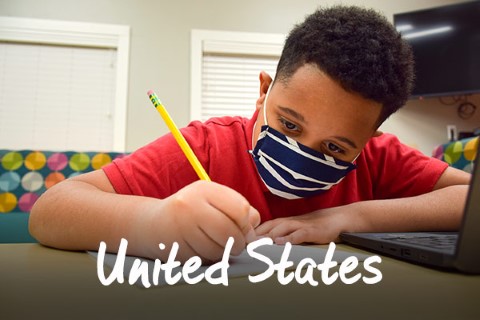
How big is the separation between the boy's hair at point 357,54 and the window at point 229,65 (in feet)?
7.06

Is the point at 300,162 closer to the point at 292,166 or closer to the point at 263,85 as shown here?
the point at 292,166

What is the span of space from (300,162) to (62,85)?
8.50 feet

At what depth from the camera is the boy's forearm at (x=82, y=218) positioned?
1.46 feet

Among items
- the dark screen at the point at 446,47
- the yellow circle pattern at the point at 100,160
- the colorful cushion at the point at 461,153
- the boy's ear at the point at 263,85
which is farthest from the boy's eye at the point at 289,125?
the dark screen at the point at 446,47

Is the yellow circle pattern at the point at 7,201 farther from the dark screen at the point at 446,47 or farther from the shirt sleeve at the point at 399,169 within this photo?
the dark screen at the point at 446,47

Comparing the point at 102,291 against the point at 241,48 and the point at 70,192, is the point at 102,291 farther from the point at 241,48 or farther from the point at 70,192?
the point at 241,48

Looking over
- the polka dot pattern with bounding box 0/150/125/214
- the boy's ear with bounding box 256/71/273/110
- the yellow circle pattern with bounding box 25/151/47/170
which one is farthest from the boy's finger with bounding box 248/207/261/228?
the yellow circle pattern with bounding box 25/151/47/170

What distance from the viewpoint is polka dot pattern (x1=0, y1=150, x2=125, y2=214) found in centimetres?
156

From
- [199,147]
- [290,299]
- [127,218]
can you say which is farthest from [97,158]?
[290,299]

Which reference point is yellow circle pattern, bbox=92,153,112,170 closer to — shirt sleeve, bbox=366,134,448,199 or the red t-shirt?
the red t-shirt

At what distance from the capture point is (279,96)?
0.68 m

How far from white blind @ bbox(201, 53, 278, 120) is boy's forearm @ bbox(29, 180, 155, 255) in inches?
93.7

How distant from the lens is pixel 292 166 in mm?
666

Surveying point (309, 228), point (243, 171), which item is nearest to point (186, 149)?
point (309, 228)
